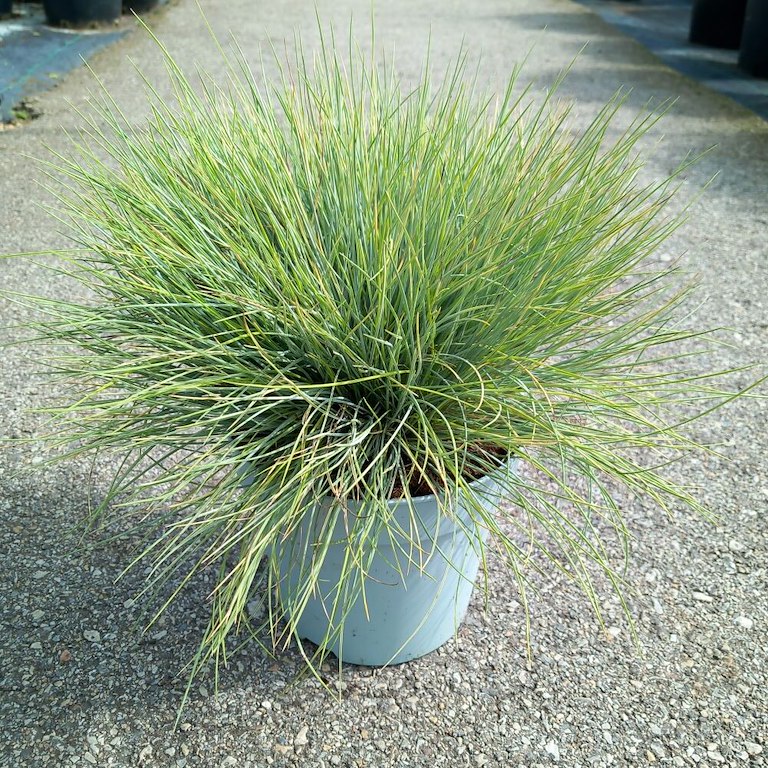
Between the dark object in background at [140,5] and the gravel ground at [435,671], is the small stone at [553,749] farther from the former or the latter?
the dark object in background at [140,5]

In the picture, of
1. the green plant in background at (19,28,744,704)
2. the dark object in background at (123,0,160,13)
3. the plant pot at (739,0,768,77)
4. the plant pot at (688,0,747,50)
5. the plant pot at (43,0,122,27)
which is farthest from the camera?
the dark object in background at (123,0,160,13)

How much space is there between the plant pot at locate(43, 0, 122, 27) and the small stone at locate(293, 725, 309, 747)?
17.2 ft

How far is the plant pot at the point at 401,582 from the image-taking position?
3.76 feet

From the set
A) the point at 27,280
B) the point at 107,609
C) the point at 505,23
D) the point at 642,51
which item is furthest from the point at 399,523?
the point at 505,23

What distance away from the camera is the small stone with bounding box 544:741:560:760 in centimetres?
123

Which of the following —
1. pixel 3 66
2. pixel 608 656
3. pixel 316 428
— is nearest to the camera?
pixel 316 428

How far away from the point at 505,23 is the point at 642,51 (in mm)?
1190

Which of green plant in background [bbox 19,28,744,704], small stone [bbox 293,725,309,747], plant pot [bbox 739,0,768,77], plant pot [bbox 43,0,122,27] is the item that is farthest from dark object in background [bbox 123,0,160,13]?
small stone [bbox 293,725,309,747]

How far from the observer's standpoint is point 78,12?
527cm

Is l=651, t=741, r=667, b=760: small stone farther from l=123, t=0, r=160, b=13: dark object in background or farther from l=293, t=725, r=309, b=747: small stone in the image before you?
l=123, t=0, r=160, b=13: dark object in background

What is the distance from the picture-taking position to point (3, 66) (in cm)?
435

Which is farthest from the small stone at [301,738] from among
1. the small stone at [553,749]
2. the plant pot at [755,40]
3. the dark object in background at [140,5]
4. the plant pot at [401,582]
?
the dark object in background at [140,5]

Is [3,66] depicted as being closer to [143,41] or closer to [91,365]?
[143,41]

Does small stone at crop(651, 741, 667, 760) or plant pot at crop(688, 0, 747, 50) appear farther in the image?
plant pot at crop(688, 0, 747, 50)
